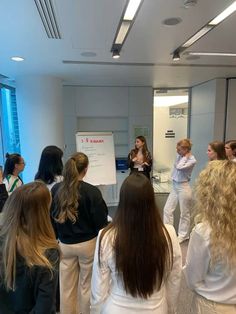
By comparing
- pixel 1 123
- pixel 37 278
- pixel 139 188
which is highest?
pixel 1 123

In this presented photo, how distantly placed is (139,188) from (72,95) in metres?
4.78

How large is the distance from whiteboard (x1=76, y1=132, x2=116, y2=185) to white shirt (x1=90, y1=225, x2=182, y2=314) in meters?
3.27

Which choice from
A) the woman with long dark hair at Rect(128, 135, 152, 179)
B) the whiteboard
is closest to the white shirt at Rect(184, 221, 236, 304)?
the woman with long dark hair at Rect(128, 135, 152, 179)

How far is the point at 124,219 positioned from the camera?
112cm

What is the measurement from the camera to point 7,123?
494cm

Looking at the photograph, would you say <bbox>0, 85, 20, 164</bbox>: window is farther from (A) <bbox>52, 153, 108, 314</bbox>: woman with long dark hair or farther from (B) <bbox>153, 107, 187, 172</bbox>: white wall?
(B) <bbox>153, 107, 187, 172</bbox>: white wall

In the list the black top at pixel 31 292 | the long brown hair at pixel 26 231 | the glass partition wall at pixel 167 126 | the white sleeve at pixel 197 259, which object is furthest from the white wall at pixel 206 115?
the black top at pixel 31 292

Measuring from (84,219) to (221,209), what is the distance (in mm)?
1098

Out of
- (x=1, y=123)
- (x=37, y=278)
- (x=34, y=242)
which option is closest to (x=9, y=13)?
(x=34, y=242)

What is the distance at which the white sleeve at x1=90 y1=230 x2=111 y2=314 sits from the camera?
1.17m

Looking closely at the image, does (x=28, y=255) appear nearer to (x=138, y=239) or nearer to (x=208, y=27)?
(x=138, y=239)

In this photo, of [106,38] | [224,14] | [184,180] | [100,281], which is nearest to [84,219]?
[100,281]

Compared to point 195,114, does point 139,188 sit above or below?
below

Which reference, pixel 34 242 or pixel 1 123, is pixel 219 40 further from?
pixel 1 123
